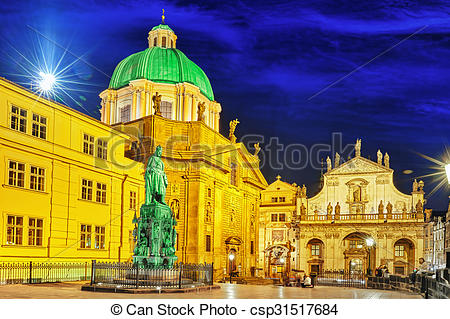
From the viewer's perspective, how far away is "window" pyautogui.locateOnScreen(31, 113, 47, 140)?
97.7 feet

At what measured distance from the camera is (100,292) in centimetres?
2041

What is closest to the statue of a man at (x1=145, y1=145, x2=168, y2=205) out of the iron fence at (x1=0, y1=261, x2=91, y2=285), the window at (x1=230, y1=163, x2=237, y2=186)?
the iron fence at (x1=0, y1=261, x2=91, y2=285)

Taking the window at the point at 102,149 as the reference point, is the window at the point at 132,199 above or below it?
below

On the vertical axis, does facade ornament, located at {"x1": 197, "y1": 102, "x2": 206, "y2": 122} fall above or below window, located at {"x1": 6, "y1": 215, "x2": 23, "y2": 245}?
above

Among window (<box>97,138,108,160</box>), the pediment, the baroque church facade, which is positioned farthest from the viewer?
the pediment

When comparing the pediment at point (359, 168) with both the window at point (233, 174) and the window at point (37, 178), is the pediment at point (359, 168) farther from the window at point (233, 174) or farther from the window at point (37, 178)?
the window at point (37, 178)

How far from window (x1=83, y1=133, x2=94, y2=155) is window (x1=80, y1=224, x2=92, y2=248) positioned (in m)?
4.96

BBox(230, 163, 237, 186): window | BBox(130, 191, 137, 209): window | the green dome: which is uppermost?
the green dome

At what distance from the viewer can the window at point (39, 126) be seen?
97.7 feet

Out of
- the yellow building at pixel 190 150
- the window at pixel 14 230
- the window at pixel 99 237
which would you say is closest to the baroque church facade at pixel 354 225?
the yellow building at pixel 190 150

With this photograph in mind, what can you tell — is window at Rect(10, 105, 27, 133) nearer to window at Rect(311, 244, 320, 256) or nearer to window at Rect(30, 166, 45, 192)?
window at Rect(30, 166, 45, 192)

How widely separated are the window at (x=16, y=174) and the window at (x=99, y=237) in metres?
7.12
